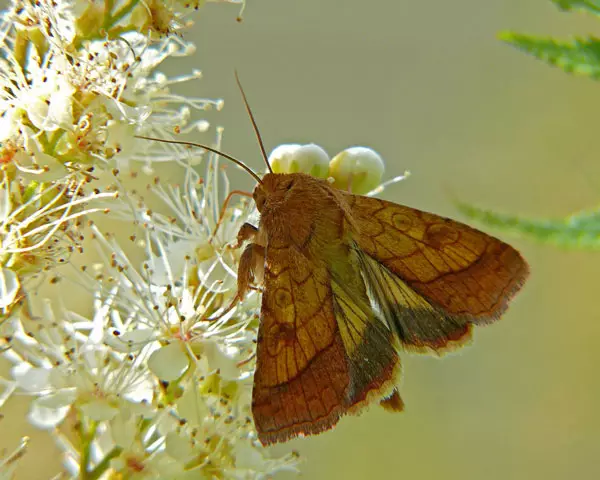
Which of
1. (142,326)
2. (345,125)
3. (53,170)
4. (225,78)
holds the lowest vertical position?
(345,125)

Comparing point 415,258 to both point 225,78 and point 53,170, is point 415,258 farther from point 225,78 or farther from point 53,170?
point 225,78

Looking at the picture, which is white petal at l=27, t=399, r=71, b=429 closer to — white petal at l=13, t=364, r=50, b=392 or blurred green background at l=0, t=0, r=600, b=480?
white petal at l=13, t=364, r=50, b=392

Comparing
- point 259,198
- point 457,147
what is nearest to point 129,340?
point 259,198

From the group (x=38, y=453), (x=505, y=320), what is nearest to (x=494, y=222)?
(x=38, y=453)

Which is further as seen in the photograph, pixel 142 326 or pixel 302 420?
pixel 142 326

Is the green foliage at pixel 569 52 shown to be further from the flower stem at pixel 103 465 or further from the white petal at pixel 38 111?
the flower stem at pixel 103 465

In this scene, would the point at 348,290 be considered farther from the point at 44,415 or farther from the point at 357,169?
the point at 44,415

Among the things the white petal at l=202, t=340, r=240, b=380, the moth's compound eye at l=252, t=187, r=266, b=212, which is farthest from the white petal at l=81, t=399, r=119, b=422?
the moth's compound eye at l=252, t=187, r=266, b=212
